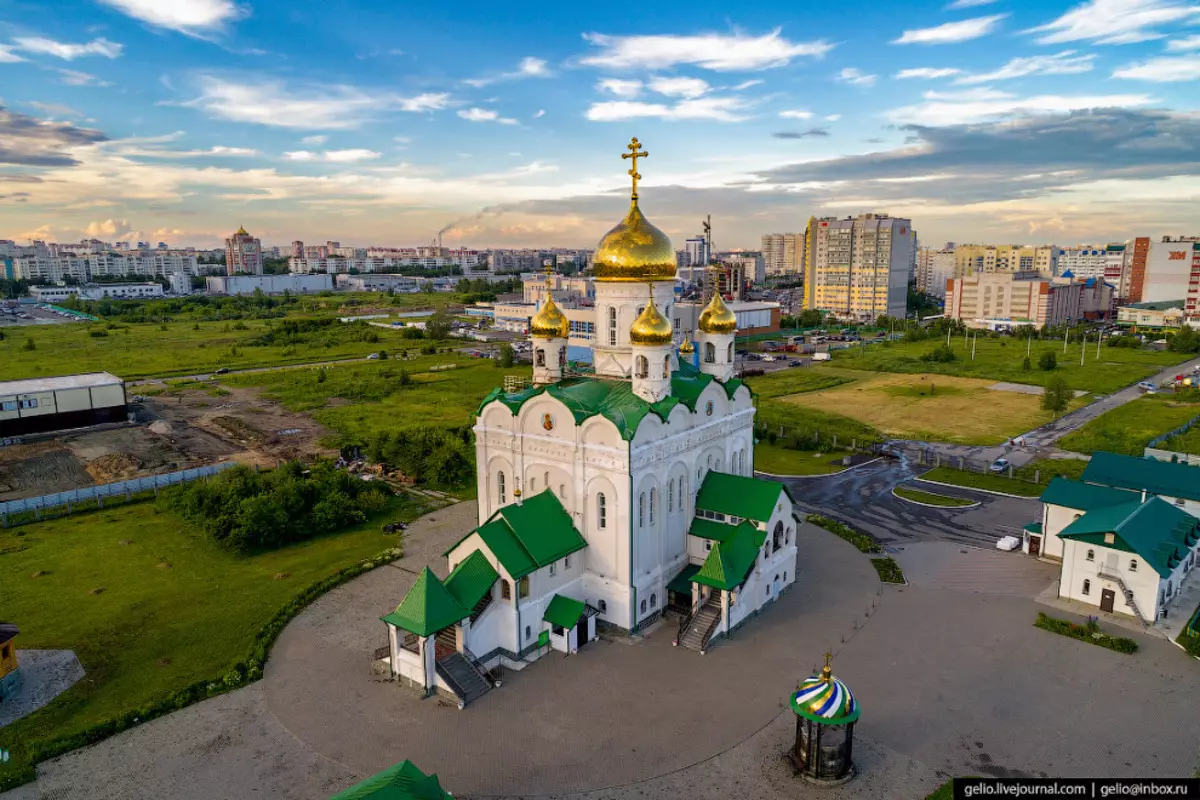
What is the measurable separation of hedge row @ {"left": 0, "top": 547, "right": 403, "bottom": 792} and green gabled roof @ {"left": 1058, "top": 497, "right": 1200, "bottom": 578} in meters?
19.6

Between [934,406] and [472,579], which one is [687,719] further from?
[934,406]

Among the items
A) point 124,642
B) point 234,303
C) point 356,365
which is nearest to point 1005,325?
point 356,365

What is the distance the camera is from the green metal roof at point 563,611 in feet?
55.3

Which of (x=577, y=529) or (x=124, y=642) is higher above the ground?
(x=577, y=529)

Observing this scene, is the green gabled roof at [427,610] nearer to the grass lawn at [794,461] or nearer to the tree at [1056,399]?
the grass lawn at [794,461]

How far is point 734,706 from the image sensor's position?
48.9 feet

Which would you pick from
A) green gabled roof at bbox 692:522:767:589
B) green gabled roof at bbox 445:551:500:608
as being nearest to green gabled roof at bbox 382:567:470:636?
green gabled roof at bbox 445:551:500:608

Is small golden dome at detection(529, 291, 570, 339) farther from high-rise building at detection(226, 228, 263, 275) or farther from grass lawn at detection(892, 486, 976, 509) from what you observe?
high-rise building at detection(226, 228, 263, 275)

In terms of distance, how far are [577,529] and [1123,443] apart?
30.1 meters

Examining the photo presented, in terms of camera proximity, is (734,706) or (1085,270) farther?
(1085,270)

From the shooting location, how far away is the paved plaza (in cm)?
1290

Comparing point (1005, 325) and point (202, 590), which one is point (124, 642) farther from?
point (1005, 325)

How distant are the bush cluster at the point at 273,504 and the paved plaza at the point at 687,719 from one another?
5510 mm

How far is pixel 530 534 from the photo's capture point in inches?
680
